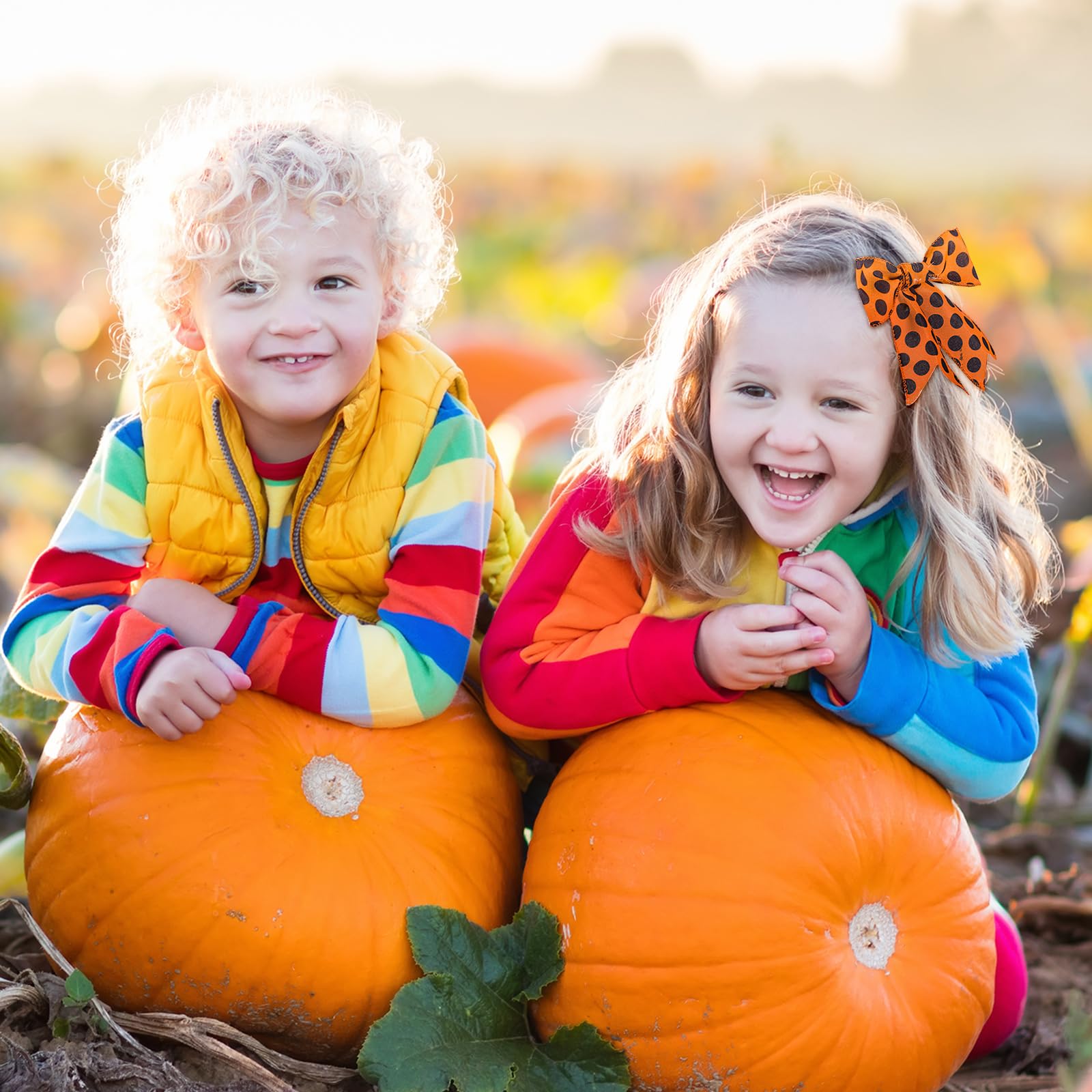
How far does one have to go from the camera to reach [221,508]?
2312mm

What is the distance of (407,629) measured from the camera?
2246mm

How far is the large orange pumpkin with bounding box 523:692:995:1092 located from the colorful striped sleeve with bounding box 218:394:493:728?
34 cm

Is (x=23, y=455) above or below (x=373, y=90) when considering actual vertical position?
below

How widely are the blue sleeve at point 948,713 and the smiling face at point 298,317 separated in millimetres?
949

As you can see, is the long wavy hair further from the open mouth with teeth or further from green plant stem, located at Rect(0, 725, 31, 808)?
green plant stem, located at Rect(0, 725, 31, 808)

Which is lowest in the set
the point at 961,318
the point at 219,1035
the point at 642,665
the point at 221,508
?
the point at 219,1035

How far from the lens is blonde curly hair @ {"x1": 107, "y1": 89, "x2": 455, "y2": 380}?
7.27 feet

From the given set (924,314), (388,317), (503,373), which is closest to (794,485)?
(924,314)

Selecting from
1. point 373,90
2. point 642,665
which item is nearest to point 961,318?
Answer: point 642,665

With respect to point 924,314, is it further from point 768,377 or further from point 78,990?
point 78,990

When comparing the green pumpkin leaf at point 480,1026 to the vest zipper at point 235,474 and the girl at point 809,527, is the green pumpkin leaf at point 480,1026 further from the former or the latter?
the vest zipper at point 235,474

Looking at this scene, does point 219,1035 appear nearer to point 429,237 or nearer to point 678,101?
point 429,237

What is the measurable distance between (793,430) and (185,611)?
1036 millimetres

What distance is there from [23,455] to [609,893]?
10.6ft
